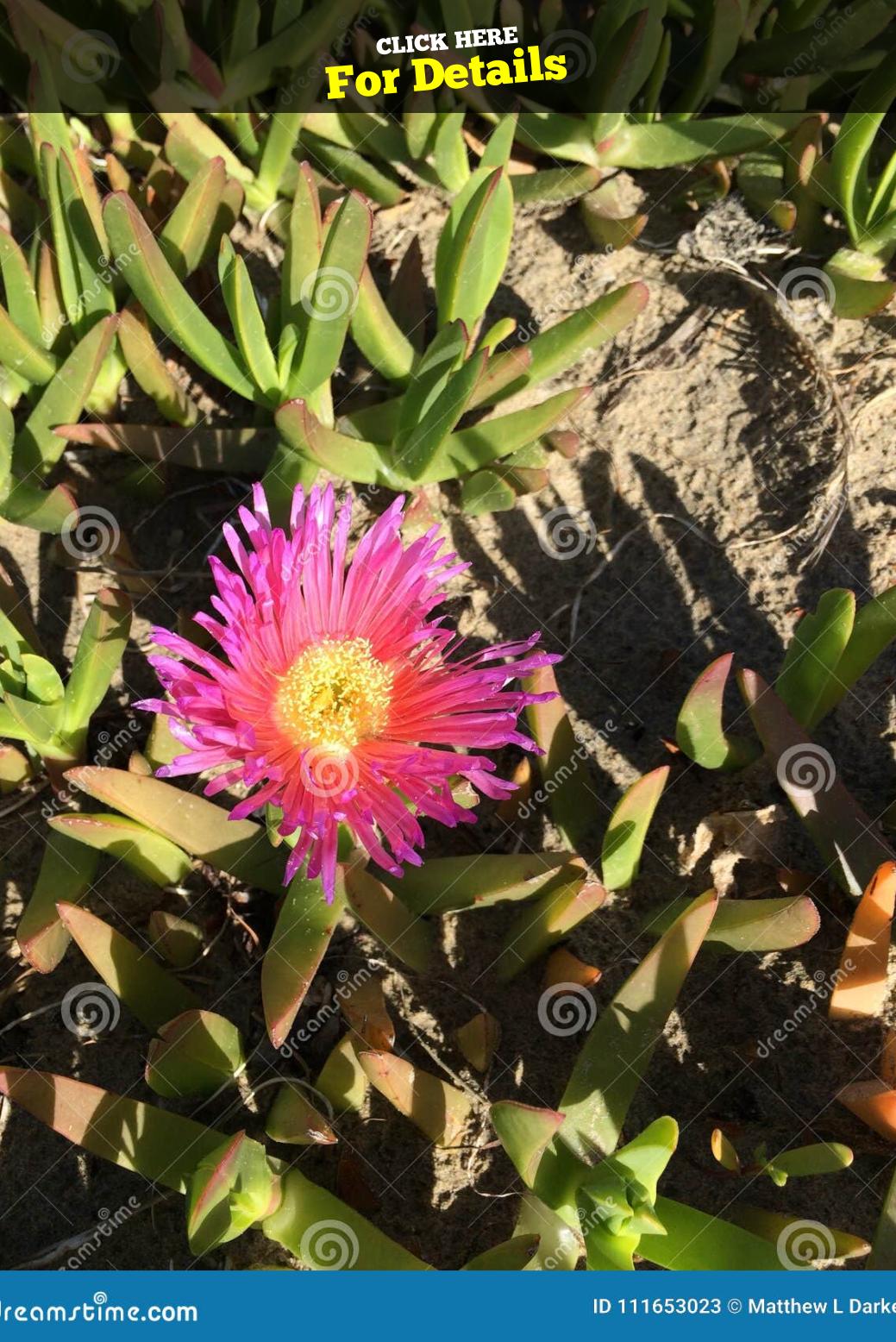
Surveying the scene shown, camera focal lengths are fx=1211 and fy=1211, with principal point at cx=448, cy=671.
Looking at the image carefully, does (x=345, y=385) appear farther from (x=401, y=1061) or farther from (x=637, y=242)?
(x=401, y=1061)

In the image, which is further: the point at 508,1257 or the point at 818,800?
the point at 818,800

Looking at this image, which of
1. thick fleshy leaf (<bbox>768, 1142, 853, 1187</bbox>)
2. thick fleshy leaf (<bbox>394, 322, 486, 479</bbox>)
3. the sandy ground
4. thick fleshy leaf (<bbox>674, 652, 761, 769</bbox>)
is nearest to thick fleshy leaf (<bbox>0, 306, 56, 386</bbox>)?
the sandy ground

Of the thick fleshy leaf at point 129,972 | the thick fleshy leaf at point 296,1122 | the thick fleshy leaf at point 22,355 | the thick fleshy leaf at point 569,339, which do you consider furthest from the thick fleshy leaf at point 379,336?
the thick fleshy leaf at point 296,1122

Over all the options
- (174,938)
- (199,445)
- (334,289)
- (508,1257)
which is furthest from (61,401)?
(508,1257)

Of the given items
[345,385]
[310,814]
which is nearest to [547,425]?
[345,385]

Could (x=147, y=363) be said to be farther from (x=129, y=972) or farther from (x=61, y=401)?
(x=129, y=972)

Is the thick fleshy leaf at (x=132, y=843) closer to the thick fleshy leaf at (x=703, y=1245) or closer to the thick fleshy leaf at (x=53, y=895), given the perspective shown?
the thick fleshy leaf at (x=53, y=895)

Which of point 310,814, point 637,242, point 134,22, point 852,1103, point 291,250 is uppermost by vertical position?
point 134,22
